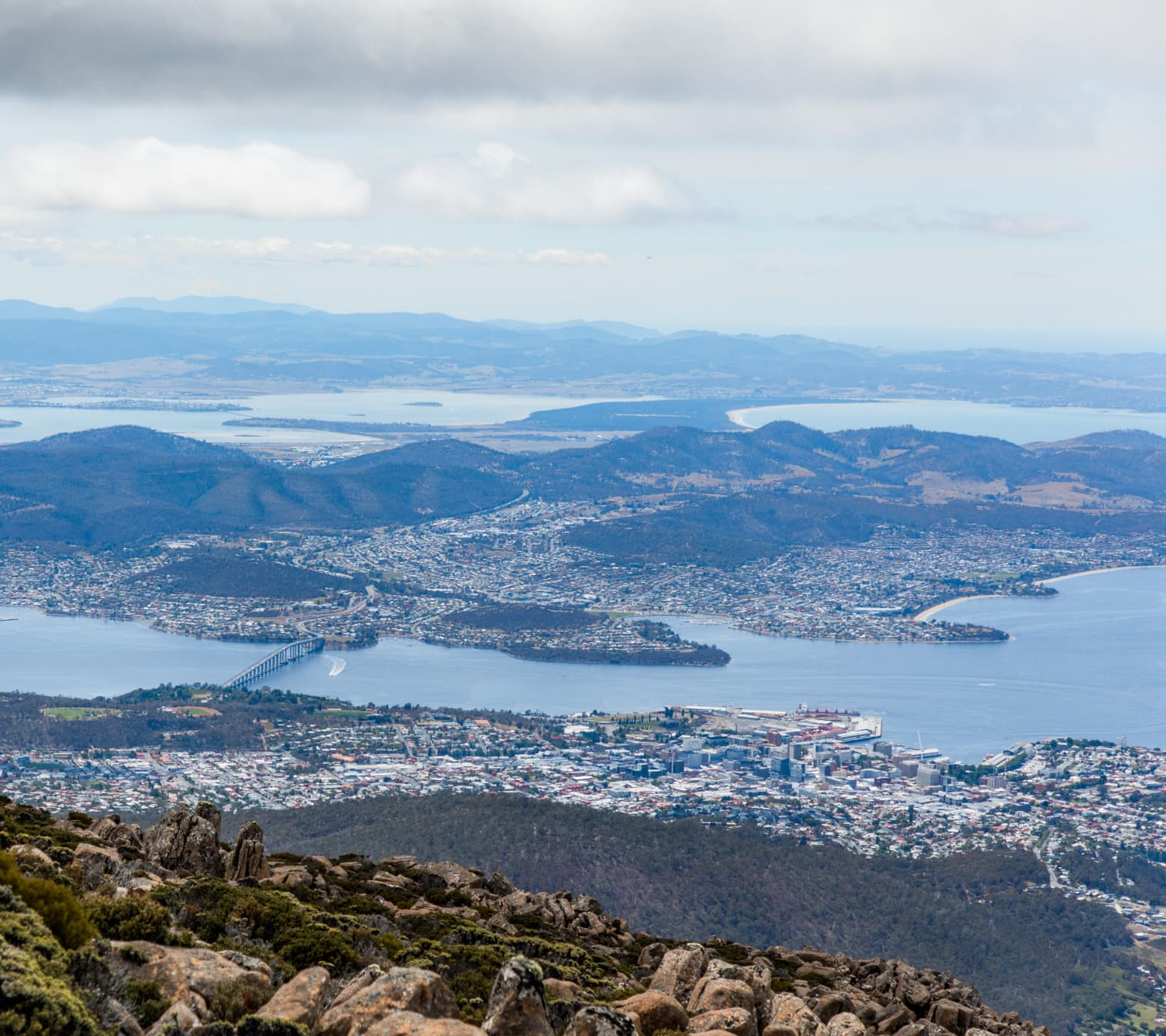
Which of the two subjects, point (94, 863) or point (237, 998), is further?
point (94, 863)

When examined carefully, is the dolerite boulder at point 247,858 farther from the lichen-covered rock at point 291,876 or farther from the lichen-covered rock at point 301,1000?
the lichen-covered rock at point 301,1000

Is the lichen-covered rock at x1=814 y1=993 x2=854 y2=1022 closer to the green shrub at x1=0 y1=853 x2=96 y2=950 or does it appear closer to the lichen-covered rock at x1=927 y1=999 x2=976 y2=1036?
the lichen-covered rock at x1=927 y1=999 x2=976 y2=1036

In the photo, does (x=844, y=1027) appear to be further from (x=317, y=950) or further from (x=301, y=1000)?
(x=301, y=1000)

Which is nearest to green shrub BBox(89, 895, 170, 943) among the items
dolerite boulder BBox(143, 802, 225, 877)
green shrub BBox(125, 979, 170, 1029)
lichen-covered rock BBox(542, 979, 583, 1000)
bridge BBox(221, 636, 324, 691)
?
green shrub BBox(125, 979, 170, 1029)

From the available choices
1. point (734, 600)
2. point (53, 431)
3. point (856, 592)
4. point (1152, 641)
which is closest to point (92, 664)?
point (734, 600)

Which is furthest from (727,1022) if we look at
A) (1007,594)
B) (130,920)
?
(1007,594)

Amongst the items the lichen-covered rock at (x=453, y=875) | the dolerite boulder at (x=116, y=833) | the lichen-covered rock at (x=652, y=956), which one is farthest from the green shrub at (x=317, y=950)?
the lichen-covered rock at (x=453, y=875)

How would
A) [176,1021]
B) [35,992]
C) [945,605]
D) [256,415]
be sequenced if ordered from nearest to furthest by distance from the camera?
[35,992], [176,1021], [945,605], [256,415]
